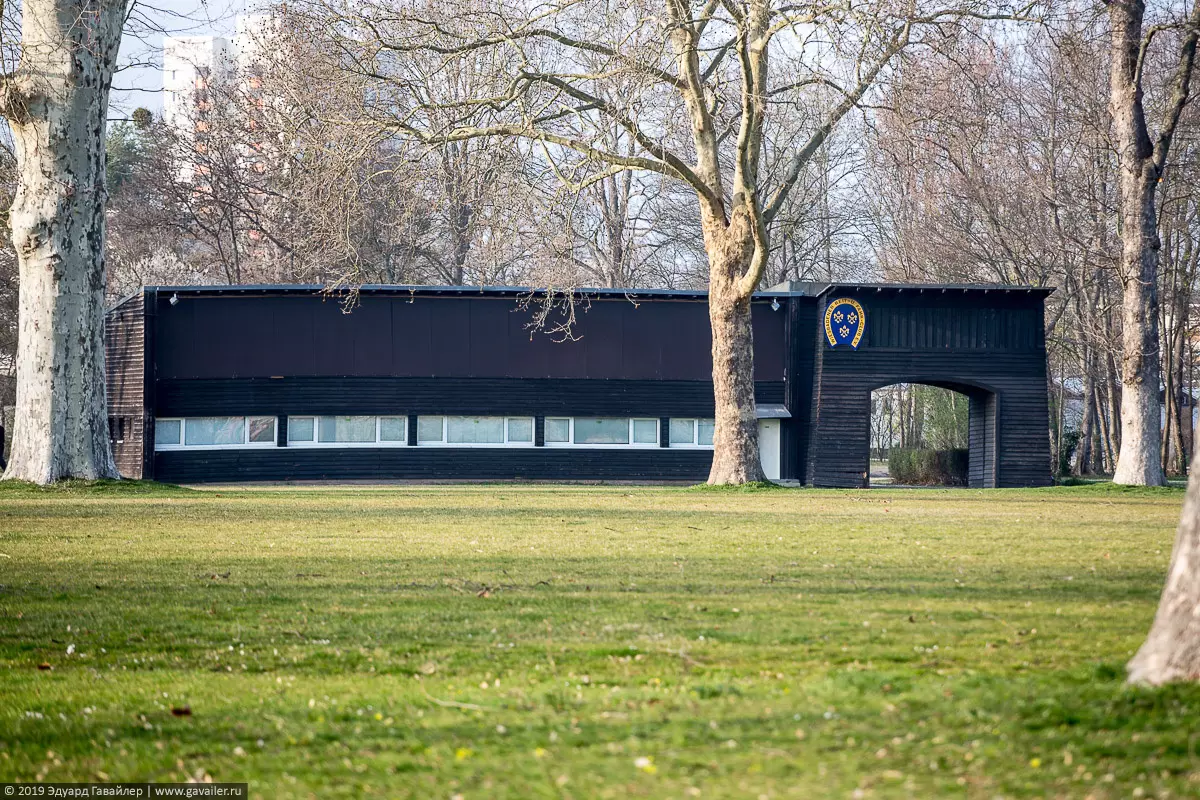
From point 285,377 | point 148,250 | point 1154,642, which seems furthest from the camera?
point 148,250

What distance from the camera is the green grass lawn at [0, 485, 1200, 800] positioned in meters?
5.00

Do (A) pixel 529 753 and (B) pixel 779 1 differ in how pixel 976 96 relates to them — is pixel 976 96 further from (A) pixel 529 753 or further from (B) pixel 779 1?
(A) pixel 529 753

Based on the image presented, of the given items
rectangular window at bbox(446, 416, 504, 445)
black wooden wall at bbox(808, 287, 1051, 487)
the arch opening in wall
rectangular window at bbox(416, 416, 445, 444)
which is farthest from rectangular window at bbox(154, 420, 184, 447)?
the arch opening in wall

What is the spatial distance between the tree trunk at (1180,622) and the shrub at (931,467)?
126 feet

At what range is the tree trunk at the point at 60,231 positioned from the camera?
2411 centimetres

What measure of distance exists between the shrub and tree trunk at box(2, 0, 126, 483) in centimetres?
2913

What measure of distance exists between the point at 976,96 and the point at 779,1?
672 cm

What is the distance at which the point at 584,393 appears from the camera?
4016cm

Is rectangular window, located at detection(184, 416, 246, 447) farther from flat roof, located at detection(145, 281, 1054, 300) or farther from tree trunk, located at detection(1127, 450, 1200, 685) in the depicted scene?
tree trunk, located at detection(1127, 450, 1200, 685)

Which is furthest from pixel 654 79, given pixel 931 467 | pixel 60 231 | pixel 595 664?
pixel 931 467

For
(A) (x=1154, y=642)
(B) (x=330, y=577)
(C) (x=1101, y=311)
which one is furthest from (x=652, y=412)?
(A) (x=1154, y=642)

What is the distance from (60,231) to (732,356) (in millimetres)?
13976

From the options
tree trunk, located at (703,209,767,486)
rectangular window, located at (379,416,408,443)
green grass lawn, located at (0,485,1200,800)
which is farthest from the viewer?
rectangular window, located at (379,416,408,443)

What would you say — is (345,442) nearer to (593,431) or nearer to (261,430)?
(261,430)
